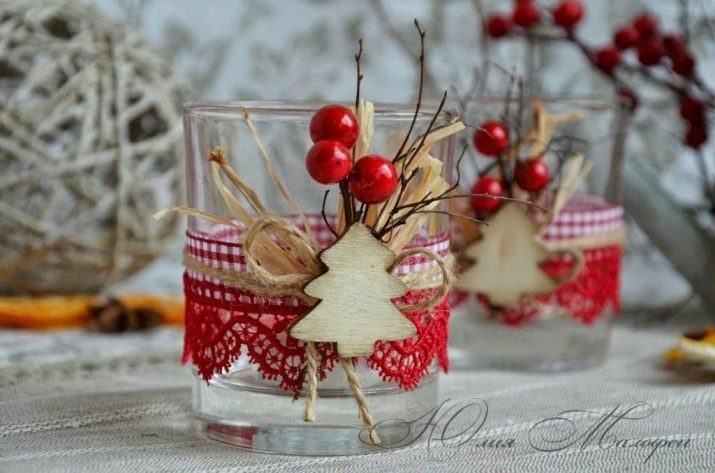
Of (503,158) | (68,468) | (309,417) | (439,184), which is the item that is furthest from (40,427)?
(503,158)

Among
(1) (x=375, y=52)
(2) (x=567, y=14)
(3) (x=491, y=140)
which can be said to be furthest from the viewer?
(1) (x=375, y=52)

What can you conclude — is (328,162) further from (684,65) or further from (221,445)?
(684,65)

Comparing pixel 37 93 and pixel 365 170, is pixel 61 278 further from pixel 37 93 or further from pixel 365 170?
pixel 365 170

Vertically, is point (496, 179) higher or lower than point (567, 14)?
lower

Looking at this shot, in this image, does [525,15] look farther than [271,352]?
Yes

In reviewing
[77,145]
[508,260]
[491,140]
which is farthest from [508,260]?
[77,145]

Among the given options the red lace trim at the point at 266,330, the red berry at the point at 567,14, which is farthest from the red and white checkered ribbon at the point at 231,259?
the red berry at the point at 567,14
